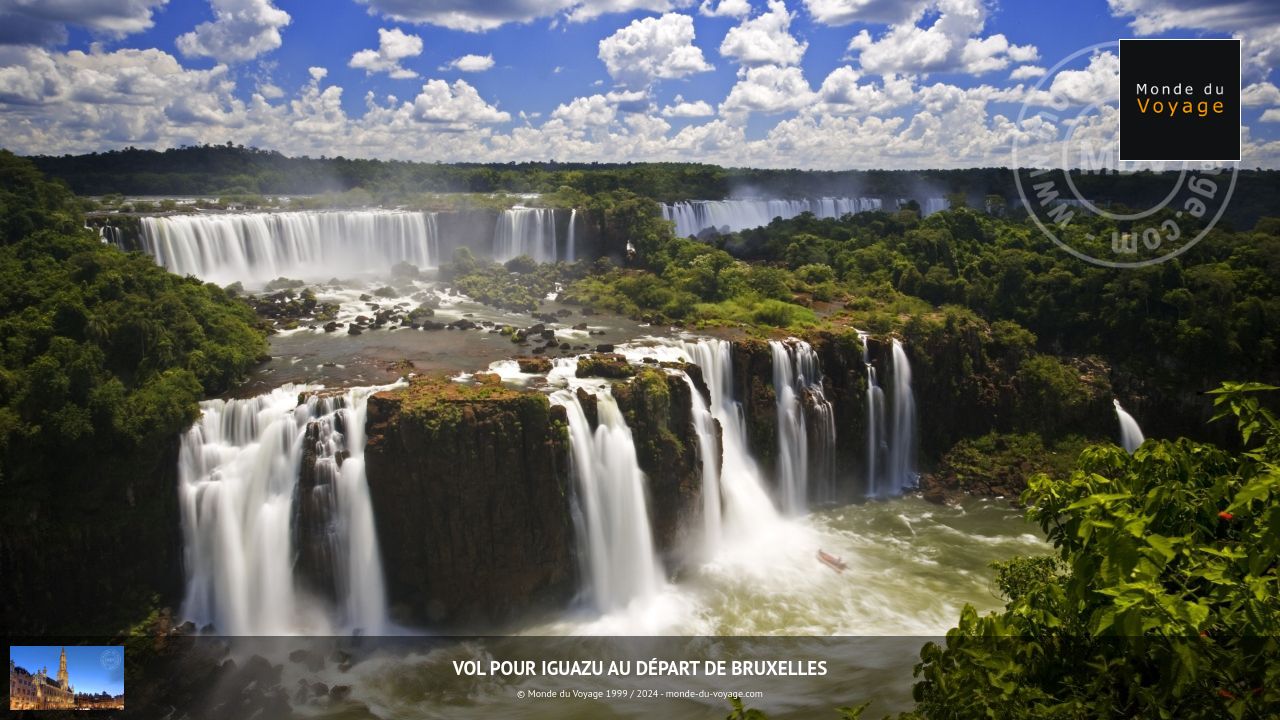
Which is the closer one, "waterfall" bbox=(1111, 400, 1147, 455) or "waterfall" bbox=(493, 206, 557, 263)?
"waterfall" bbox=(1111, 400, 1147, 455)

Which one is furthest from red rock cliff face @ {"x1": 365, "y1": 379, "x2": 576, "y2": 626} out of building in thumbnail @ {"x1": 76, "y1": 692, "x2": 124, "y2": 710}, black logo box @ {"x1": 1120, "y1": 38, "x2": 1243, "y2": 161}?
black logo box @ {"x1": 1120, "y1": 38, "x2": 1243, "y2": 161}

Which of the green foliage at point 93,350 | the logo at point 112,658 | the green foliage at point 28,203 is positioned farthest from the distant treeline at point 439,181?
the logo at point 112,658

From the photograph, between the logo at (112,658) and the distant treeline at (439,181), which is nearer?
the logo at (112,658)

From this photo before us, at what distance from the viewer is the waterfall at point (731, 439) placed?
2464cm

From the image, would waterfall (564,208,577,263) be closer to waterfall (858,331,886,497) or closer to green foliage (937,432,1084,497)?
waterfall (858,331,886,497)

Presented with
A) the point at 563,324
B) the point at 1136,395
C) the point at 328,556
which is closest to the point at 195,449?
the point at 328,556

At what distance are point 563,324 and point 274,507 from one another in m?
15.1

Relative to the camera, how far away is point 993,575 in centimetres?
2211

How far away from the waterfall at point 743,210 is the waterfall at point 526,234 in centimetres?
1050

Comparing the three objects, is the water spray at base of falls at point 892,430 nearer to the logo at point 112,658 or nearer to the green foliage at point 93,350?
the green foliage at point 93,350

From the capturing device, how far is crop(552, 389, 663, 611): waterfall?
66.6 ft

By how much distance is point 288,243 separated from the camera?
126ft

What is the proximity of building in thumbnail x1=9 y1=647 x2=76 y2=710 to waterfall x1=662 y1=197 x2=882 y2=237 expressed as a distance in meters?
41.8

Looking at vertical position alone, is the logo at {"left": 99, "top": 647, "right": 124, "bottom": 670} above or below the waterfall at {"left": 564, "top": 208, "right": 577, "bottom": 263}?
below
